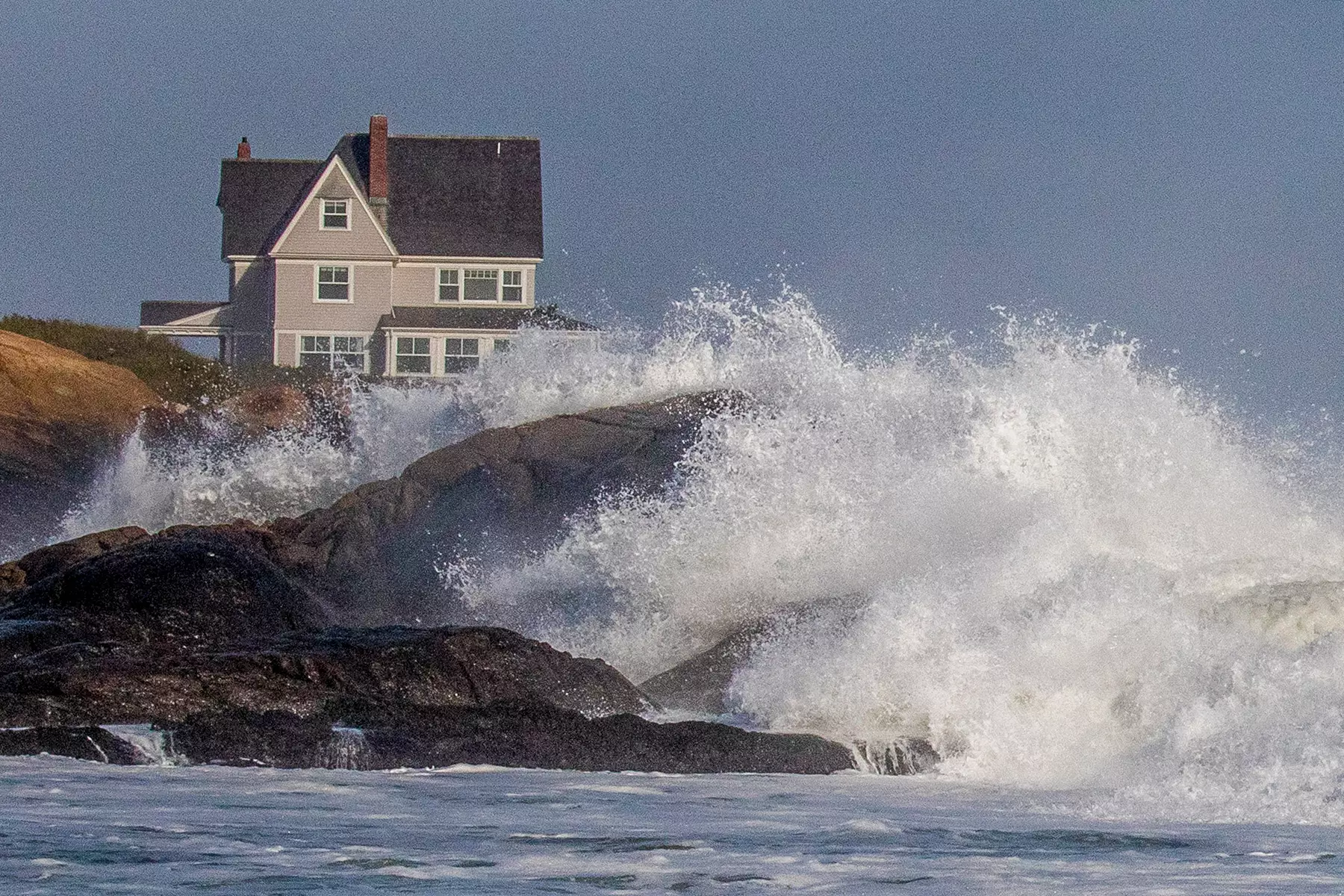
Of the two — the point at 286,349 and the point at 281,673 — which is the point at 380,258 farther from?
the point at 281,673

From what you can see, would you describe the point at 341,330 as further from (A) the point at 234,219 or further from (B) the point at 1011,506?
(B) the point at 1011,506

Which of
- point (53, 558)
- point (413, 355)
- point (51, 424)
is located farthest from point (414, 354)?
point (53, 558)

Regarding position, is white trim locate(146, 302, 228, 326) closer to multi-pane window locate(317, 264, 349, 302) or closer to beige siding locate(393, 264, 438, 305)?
multi-pane window locate(317, 264, 349, 302)

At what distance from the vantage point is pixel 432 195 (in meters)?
41.9

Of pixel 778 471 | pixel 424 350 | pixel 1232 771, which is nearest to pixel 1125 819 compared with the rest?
pixel 1232 771

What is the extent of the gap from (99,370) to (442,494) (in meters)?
14.4

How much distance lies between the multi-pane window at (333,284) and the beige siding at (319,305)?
0.33 feet

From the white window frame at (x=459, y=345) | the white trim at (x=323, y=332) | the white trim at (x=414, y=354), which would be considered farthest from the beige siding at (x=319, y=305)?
the white window frame at (x=459, y=345)

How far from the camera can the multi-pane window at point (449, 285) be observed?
135 ft

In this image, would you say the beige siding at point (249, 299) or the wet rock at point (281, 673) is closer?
the wet rock at point (281, 673)

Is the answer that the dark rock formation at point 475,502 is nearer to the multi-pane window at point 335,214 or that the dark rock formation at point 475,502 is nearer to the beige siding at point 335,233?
the beige siding at point 335,233

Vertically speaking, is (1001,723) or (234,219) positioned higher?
(234,219)

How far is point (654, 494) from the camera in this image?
15844 mm

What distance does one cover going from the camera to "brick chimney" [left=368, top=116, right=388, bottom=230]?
136 feet
